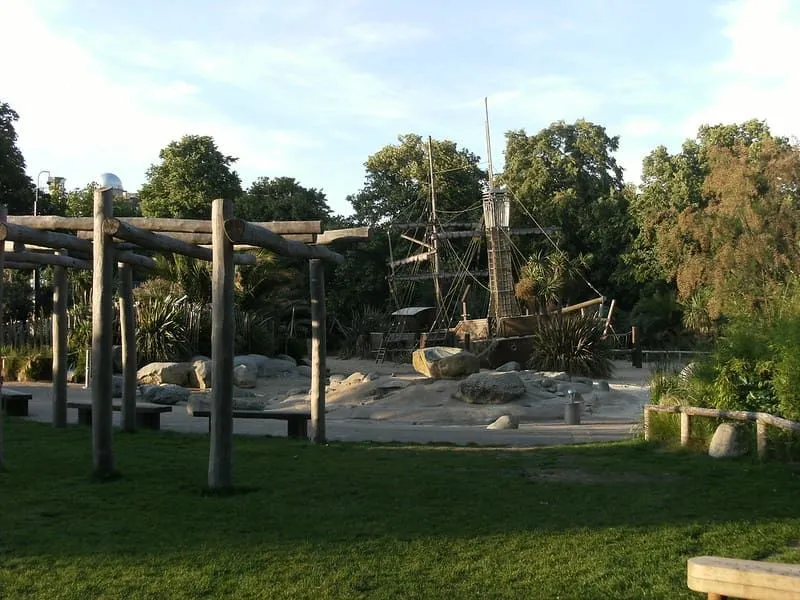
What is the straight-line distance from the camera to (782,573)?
3.46 meters

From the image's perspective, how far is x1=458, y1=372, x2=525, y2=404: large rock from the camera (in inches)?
680

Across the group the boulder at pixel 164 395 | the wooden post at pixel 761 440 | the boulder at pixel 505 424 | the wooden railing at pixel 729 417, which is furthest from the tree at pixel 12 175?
the wooden post at pixel 761 440

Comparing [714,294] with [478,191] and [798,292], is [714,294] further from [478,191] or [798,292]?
[798,292]

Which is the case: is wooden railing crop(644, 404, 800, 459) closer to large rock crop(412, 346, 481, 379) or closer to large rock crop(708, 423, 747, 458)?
large rock crop(708, 423, 747, 458)

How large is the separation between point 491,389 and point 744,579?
13.9 m

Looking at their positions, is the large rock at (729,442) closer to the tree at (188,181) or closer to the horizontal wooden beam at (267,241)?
the horizontal wooden beam at (267,241)

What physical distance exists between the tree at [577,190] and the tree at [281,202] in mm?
10112

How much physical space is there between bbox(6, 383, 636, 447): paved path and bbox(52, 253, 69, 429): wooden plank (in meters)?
1.35

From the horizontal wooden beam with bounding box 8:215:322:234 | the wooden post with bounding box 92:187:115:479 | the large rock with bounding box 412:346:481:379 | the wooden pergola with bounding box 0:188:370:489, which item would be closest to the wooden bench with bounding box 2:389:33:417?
the wooden pergola with bounding box 0:188:370:489

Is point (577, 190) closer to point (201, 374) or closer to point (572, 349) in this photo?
point (572, 349)

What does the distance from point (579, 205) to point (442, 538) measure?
41.2 m

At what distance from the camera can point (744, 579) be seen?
350cm

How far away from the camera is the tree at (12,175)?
32656mm

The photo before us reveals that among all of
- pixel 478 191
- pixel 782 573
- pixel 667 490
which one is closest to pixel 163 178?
pixel 478 191
